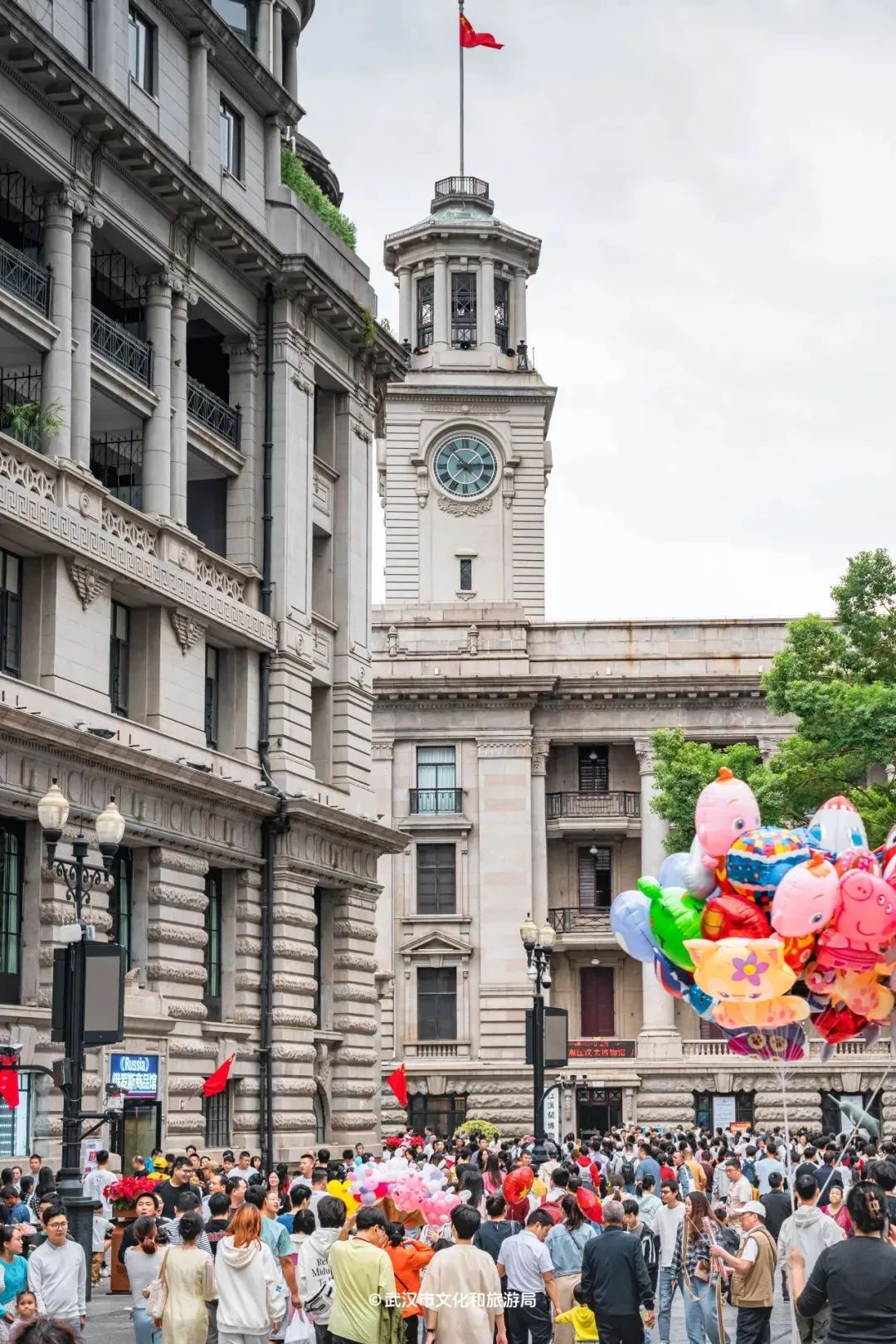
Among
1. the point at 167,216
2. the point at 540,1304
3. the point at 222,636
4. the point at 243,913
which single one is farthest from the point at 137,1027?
the point at 540,1304

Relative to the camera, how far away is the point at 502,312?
77.6 m

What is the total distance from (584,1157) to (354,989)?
403 inches

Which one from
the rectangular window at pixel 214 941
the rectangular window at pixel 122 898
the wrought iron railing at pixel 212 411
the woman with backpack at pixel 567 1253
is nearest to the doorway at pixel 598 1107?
the rectangular window at pixel 214 941

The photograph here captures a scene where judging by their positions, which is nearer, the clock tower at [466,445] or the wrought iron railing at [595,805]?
the wrought iron railing at [595,805]

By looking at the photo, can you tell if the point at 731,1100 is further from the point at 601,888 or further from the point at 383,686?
the point at 383,686

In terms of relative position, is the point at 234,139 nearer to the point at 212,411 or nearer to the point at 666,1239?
the point at 212,411

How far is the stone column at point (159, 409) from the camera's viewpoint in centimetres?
3762

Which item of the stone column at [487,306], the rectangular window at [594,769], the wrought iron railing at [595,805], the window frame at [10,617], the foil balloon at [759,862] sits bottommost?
the foil balloon at [759,862]

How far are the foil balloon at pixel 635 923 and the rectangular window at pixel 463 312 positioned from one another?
54.6 metres

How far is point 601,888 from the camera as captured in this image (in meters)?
71.2

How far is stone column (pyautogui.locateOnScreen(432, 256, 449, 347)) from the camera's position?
76438 millimetres

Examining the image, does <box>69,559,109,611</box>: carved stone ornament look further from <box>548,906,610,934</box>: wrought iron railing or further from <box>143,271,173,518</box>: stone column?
<box>548,906,610,934</box>: wrought iron railing

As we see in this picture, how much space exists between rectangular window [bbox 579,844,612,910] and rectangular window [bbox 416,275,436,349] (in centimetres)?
1990

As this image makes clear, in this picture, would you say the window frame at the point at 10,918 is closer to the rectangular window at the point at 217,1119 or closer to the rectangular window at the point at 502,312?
the rectangular window at the point at 217,1119
